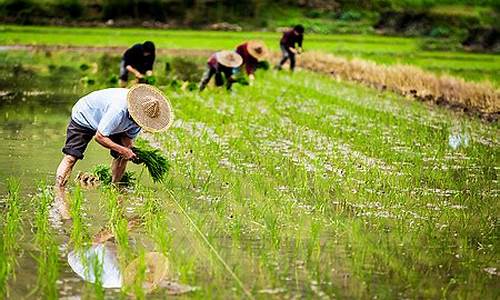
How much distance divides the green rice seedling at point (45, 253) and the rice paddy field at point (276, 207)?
0.01 metres

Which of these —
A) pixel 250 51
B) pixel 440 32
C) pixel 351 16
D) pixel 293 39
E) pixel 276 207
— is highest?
pixel 276 207

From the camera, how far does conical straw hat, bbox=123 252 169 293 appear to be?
15.7 feet

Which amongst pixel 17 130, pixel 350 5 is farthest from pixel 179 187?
pixel 350 5

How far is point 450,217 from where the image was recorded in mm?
6617

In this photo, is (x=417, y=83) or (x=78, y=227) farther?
(x=417, y=83)

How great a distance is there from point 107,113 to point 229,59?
8040 millimetres

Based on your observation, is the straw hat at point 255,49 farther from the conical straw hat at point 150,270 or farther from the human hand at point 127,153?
the conical straw hat at point 150,270

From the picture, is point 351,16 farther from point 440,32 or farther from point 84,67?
point 84,67

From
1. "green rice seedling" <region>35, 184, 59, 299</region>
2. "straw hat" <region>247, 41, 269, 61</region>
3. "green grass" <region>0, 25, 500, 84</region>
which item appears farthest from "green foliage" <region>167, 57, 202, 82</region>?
"green rice seedling" <region>35, 184, 59, 299</region>

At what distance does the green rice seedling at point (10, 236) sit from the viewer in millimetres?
4773

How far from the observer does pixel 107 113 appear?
7031 mm

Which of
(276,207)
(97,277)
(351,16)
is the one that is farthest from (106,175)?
(351,16)

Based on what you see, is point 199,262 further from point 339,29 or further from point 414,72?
point 339,29

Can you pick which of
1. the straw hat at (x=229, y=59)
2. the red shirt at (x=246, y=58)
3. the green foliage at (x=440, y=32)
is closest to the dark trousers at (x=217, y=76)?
the straw hat at (x=229, y=59)
